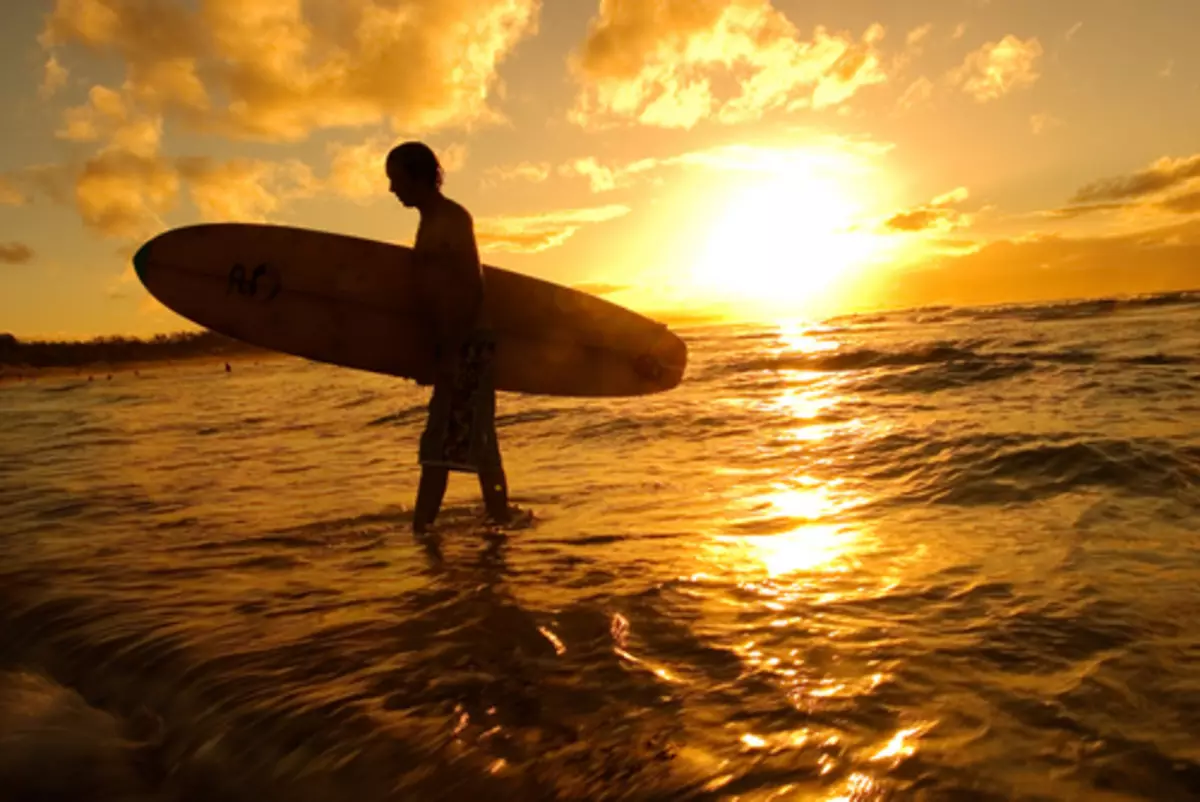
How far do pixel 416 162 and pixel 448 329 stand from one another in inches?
34.7

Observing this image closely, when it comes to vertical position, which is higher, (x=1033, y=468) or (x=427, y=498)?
(x=427, y=498)

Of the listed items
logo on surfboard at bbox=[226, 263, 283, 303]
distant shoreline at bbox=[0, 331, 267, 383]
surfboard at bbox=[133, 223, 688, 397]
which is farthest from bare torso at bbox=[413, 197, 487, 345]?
distant shoreline at bbox=[0, 331, 267, 383]

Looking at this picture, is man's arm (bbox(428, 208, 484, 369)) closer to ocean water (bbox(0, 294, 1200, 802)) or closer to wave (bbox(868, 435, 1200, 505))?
ocean water (bbox(0, 294, 1200, 802))

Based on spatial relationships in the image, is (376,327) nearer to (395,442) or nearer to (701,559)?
(701,559)

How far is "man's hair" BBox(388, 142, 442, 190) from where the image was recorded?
4.07 m

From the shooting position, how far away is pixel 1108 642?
2.52 metres

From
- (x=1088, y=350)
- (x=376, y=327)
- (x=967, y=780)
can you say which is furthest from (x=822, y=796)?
(x=1088, y=350)

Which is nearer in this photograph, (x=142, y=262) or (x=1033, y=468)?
(x=1033, y=468)

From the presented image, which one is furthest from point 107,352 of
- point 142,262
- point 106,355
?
point 142,262

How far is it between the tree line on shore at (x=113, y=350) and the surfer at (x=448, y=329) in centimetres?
2916

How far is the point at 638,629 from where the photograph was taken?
2.79 meters

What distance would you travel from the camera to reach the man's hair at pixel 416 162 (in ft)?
13.4

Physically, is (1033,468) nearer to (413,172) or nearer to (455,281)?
(455,281)

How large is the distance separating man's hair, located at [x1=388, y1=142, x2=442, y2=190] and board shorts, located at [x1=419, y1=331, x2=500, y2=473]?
85 centimetres
